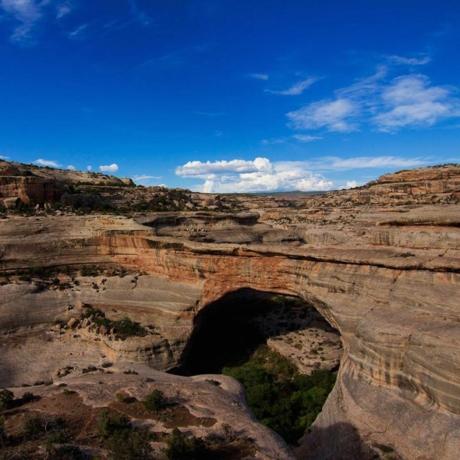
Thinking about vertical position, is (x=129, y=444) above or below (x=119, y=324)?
above

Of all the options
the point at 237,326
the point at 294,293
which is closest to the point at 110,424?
the point at 294,293

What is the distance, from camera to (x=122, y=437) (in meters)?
12.0

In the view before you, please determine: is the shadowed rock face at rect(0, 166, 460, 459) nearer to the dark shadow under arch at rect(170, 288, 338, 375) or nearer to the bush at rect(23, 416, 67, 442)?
the dark shadow under arch at rect(170, 288, 338, 375)

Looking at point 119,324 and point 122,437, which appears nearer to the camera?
point 122,437

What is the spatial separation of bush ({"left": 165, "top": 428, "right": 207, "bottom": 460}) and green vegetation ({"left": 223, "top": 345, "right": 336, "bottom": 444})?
993 cm

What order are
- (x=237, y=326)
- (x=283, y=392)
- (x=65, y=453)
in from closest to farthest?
(x=65, y=453) < (x=283, y=392) < (x=237, y=326)

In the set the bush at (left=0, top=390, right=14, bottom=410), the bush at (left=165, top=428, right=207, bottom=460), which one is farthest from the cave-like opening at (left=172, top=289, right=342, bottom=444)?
the bush at (left=0, top=390, right=14, bottom=410)

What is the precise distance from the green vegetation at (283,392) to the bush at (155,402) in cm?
811

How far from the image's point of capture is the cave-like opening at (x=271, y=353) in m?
23.1

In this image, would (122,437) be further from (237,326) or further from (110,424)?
(237,326)

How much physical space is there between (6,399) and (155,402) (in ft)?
15.6

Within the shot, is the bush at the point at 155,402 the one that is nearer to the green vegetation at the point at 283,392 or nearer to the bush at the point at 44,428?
the bush at the point at 44,428

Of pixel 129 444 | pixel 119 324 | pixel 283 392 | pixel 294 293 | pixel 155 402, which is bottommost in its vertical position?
pixel 283 392

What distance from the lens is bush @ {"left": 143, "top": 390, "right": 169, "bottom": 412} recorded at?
46.5ft
